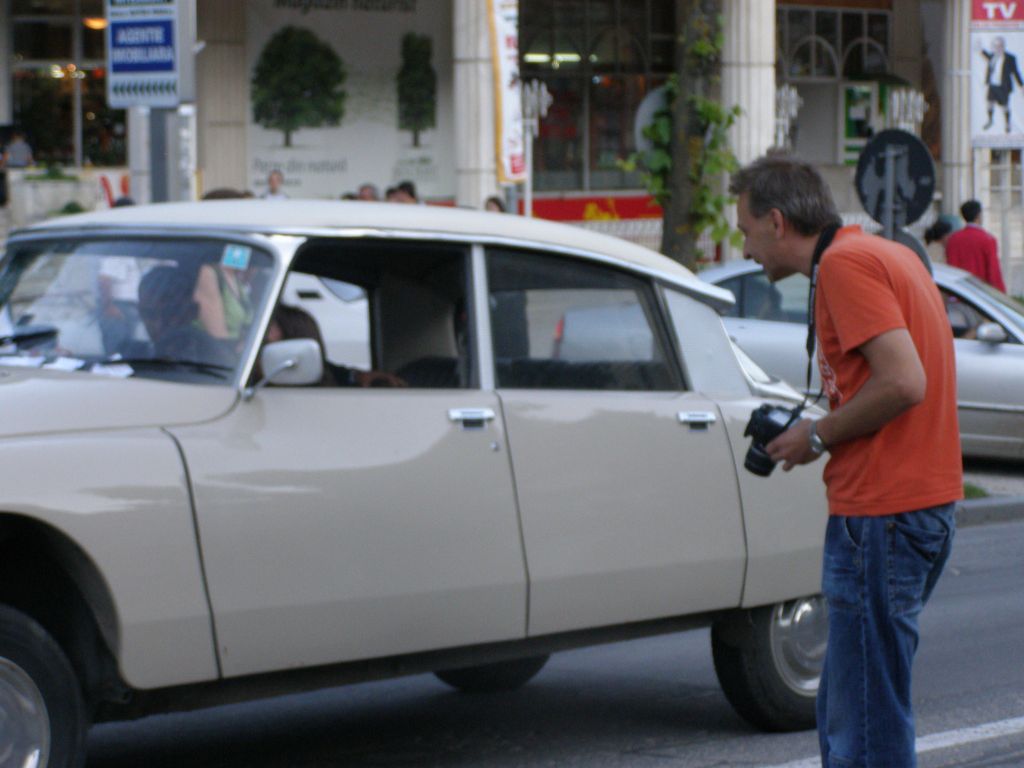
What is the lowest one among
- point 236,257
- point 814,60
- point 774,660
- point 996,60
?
point 774,660

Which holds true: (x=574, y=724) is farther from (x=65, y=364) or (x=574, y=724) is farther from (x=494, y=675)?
(x=65, y=364)

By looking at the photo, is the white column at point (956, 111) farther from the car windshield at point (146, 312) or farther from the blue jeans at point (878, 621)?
the blue jeans at point (878, 621)

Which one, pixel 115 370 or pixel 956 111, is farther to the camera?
pixel 956 111

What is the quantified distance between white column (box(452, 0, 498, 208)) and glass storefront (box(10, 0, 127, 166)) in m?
5.64

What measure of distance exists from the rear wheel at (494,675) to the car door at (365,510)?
1.64 metres

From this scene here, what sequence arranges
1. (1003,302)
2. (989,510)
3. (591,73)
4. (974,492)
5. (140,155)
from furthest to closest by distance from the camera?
(591,73) → (1003,302) → (974,492) → (989,510) → (140,155)

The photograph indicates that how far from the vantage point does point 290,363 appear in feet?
15.6

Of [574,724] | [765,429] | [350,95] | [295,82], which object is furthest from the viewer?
[350,95]

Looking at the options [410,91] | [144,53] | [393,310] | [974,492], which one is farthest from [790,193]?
[410,91]

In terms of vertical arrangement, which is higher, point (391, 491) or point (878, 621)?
point (391, 491)

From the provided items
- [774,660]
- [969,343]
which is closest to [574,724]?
[774,660]

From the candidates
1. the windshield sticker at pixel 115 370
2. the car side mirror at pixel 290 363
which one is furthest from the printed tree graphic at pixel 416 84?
the car side mirror at pixel 290 363

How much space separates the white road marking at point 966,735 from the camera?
Answer: 6.01m

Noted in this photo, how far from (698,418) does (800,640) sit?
0.97 meters
